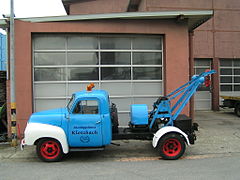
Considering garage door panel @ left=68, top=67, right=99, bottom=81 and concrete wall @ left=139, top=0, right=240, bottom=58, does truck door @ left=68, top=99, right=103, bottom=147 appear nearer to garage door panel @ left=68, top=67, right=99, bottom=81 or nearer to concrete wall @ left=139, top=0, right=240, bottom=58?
garage door panel @ left=68, top=67, right=99, bottom=81

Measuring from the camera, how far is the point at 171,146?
589 cm

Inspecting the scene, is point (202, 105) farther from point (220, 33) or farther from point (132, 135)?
point (132, 135)

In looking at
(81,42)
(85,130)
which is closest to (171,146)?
(85,130)

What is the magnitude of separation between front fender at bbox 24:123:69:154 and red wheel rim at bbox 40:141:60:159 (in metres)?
0.22

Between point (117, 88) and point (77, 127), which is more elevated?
point (117, 88)

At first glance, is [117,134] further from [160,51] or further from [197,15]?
[197,15]

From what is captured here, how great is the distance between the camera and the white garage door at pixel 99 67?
862cm

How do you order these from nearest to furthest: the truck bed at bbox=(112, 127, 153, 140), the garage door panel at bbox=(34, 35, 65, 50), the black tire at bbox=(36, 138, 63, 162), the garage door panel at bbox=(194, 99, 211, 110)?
the black tire at bbox=(36, 138, 63, 162), the truck bed at bbox=(112, 127, 153, 140), the garage door panel at bbox=(34, 35, 65, 50), the garage door panel at bbox=(194, 99, 211, 110)

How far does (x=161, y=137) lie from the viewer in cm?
580

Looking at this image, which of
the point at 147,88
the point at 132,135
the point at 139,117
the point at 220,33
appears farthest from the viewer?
the point at 220,33

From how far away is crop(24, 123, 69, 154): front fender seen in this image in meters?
5.53

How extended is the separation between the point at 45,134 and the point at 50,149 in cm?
48

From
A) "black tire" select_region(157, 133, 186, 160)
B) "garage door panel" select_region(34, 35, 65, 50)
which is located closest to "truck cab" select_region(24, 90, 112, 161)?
"black tire" select_region(157, 133, 186, 160)

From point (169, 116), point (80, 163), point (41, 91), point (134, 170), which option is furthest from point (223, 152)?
point (41, 91)
